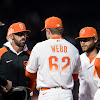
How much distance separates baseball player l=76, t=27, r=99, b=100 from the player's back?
99 centimetres

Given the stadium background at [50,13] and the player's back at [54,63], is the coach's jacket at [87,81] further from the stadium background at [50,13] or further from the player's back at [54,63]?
the stadium background at [50,13]

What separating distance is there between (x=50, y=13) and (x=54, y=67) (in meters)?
4.45

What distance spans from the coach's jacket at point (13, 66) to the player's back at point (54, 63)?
0.77 meters

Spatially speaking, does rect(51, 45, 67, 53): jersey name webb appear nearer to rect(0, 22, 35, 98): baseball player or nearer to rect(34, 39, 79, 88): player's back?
rect(34, 39, 79, 88): player's back

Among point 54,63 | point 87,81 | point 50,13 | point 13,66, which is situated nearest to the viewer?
point 54,63

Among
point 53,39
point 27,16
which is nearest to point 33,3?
point 27,16

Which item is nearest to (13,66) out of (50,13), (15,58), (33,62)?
(15,58)

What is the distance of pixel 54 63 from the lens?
2.61 metres

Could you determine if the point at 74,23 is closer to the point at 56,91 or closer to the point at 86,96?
the point at 86,96

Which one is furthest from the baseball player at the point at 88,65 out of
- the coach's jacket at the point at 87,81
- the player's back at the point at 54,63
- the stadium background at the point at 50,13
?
the stadium background at the point at 50,13

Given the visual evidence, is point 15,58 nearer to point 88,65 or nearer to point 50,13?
point 88,65

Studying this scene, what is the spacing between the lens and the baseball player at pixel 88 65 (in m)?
3.61

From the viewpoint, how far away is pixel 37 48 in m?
2.64

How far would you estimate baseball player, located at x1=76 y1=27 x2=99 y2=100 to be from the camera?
3.61 meters
